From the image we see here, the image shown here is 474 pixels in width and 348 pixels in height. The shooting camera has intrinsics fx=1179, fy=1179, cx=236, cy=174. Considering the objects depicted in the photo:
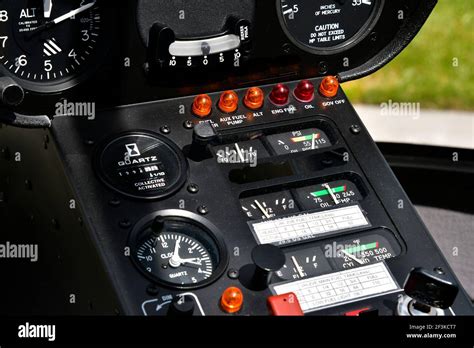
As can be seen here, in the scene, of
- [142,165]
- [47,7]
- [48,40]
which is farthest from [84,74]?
[142,165]

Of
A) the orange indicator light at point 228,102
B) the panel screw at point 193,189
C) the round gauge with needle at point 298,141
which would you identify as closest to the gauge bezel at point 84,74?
the orange indicator light at point 228,102

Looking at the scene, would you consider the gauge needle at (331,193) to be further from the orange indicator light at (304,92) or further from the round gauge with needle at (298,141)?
the orange indicator light at (304,92)

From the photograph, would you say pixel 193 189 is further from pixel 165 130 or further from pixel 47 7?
pixel 47 7

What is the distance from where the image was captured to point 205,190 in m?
4.07

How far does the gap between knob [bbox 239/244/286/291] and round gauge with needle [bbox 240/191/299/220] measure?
260 millimetres

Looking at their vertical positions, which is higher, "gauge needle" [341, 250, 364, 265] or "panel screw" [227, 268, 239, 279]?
"panel screw" [227, 268, 239, 279]

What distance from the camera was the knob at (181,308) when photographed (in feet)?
11.8

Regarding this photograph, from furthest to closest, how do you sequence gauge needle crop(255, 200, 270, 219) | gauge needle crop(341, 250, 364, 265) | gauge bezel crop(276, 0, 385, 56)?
gauge bezel crop(276, 0, 385, 56) < gauge needle crop(255, 200, 270, 219) < gauge needle crop(341, 250, 364, 265)

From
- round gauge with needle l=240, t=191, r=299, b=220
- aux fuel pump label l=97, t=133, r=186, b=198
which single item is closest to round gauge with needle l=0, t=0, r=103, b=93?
aux fuel pump label l=97, t=133, r=186, b=198

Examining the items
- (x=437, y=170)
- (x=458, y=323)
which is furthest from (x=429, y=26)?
(x=458, y=323)

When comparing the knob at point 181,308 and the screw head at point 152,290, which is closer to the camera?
the knob at point 181,308

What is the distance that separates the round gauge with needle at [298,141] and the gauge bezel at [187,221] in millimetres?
489

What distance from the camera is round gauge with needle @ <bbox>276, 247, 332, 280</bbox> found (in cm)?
388

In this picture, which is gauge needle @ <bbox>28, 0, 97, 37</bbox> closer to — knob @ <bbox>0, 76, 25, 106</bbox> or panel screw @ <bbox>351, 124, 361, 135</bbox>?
knob @ <bbox>0, 76, 25, 106</bbox>
